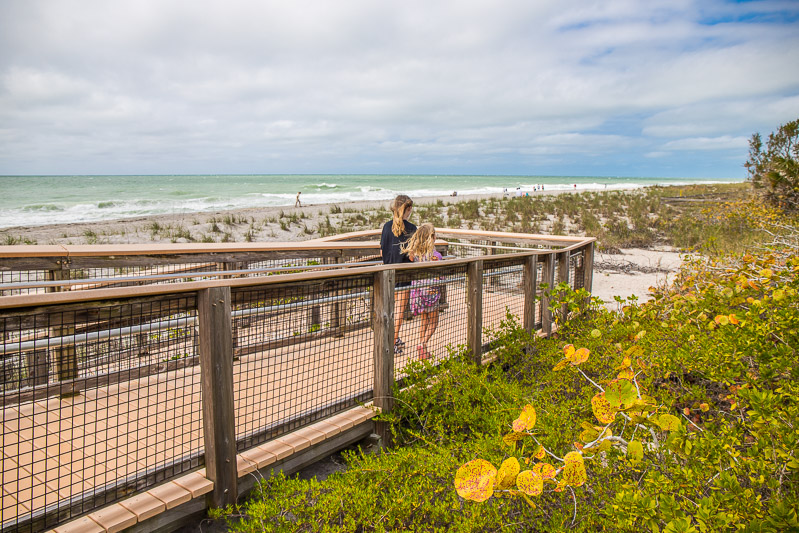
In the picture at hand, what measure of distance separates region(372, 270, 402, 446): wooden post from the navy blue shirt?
1.34 meters

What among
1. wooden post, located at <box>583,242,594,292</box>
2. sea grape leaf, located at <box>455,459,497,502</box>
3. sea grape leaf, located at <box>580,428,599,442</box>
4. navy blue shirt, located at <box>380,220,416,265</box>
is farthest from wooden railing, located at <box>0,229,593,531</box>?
sea grape leaf, located at <box>580,428,599,442</box>

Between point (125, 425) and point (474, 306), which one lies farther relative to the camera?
point (474, 306)

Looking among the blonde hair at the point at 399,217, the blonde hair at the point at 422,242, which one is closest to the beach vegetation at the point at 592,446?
the blonde hair at the point at 422,242

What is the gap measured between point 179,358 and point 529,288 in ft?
11.0

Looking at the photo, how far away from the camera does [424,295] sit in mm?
3936

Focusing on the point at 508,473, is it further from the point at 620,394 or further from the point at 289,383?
the point at 289,383

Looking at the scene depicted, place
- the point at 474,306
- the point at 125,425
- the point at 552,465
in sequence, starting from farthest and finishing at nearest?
the point at 474,306, the point at 125,425, the point at 552,465

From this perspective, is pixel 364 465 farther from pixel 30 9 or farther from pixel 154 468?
pixel 30 9

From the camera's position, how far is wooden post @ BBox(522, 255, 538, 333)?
4.85 m

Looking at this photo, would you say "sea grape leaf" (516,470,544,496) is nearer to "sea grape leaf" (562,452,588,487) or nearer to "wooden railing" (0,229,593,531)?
"sea grape leaf" (562,452,588,487)

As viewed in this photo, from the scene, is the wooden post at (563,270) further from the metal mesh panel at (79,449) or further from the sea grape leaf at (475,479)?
the sea grape leaf at (475,479)

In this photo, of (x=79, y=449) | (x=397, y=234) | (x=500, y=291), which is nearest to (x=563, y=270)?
(x=500, y=291)

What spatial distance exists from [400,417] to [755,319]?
2.30 metres

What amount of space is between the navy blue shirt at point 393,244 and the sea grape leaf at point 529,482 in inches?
132
